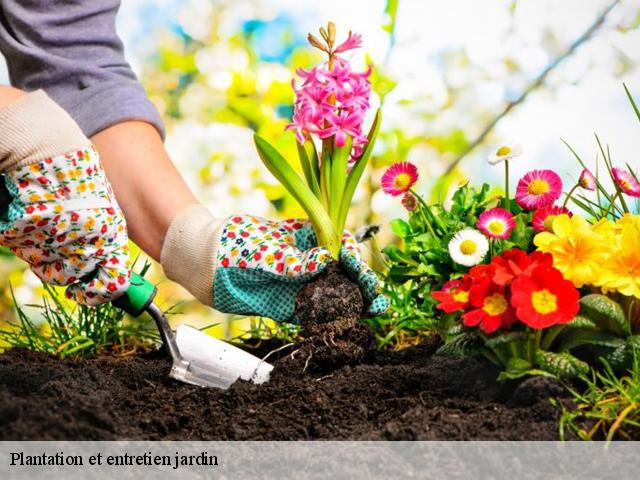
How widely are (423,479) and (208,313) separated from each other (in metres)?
1.50

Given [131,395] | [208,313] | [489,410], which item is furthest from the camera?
[208,313]

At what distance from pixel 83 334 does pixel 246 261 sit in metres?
0.46

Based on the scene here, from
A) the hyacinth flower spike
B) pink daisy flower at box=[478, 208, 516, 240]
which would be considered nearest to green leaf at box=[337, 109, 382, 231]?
the hyacinth flower spike

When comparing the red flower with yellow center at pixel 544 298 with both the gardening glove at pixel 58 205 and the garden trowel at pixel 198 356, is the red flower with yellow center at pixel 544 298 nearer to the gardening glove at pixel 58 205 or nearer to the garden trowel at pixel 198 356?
the garden trowel at pixel 198 356

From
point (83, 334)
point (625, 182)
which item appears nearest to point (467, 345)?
point (625, 182)

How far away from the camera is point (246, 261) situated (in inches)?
63.2

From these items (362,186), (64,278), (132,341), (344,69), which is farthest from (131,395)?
(362,186)

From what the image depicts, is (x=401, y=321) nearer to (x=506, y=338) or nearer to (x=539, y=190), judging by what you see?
(x=539, y=190)

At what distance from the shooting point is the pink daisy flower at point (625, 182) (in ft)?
4.54

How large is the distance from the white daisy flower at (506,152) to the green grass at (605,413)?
15.4 inches

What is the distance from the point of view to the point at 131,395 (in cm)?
136

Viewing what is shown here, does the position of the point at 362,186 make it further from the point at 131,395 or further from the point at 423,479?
the point at 423,479

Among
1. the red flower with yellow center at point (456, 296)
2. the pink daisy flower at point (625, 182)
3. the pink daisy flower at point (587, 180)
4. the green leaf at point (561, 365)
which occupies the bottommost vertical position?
the green leaf at point (561, 365)

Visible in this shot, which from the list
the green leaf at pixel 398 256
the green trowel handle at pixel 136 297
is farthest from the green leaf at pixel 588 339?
the green trowel handle at pixel 136 297
